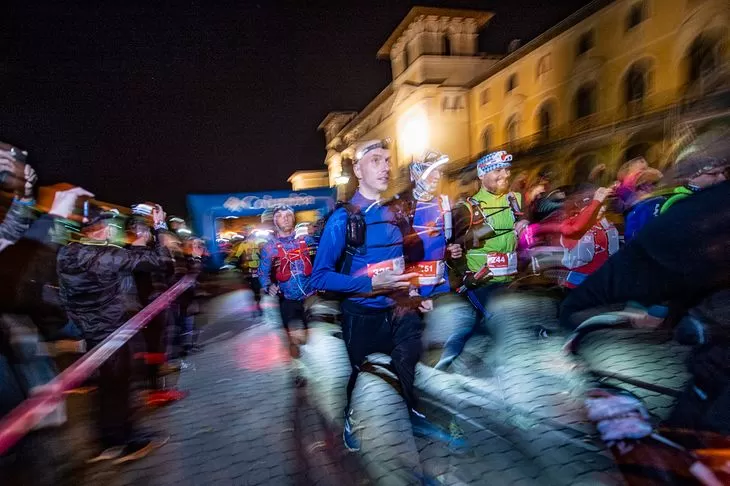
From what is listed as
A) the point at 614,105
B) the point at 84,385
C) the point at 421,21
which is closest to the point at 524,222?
the point at 84,385

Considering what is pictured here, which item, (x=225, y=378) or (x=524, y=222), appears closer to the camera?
(x=524, y=222)

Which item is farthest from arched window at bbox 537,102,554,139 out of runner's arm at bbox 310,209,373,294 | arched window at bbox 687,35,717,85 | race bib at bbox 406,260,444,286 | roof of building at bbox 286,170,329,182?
roof of building at bbox 286,170,329,182

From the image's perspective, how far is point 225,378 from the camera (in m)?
5.50

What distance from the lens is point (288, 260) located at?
18.0 feet

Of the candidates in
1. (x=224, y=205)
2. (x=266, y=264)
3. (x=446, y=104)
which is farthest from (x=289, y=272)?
(x=446, y=104)

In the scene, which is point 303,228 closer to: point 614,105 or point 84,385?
point 84,385

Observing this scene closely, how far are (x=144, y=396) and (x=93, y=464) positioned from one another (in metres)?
1.43

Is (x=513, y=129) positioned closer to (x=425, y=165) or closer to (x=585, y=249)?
(x=585, y=249)

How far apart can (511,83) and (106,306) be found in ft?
105

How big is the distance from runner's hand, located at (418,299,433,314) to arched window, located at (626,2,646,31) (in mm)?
23386

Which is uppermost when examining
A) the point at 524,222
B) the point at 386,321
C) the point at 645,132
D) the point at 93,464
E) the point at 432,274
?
the point at 645,132

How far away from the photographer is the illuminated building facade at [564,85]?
18141 mm

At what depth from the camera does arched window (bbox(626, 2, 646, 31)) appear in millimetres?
20219

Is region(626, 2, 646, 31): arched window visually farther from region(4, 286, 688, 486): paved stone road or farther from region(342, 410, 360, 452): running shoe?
region(342, 410, 360, 452): running shoe
